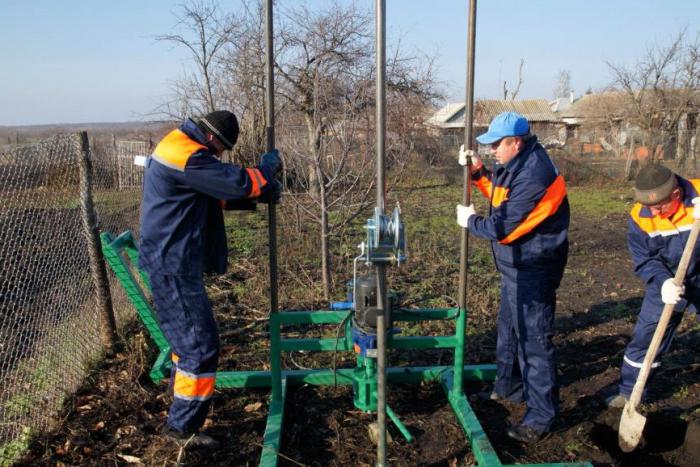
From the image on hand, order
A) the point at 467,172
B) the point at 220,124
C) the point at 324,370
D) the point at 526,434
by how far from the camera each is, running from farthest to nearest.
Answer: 1. the point at 324,370
2. the point at 467,172
3. the point at 526,434
4. the point at 220,124

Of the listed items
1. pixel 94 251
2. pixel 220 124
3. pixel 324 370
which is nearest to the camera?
pixel 220 124

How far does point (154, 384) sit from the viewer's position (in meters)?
4.53

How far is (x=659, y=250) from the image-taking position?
12.9 ft

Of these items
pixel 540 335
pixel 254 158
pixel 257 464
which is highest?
pixel 254 158

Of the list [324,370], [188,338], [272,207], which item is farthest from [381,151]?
[324,370]

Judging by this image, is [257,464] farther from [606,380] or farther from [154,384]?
[606,380]

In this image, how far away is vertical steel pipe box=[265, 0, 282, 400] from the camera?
349cm

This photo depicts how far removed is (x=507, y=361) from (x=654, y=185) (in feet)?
5.27

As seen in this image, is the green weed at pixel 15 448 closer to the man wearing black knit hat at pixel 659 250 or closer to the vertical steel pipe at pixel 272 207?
the vertical steel pipe at pixel 272 207

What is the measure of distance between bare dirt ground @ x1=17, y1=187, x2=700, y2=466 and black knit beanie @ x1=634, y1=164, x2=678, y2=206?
1583 mm

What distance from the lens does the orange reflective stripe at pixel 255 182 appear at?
3.29 meters

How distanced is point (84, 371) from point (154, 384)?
0.61 metres

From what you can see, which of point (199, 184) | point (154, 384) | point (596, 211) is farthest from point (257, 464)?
point (596, 211)

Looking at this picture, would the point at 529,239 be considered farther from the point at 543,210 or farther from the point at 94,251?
the point at 94,251
